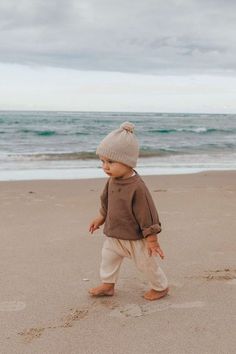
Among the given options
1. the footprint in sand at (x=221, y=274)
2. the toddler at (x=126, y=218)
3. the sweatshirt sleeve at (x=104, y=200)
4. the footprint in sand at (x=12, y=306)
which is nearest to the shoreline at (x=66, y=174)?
the footprint in sand at (x=221, y=274)

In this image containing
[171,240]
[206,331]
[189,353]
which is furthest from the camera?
[171,240]

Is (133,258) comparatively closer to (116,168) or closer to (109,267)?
(109,267)

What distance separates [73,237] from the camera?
4.57 meters

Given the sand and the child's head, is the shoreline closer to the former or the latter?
the sand

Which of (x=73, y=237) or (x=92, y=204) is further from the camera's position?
(x=92, y=204)

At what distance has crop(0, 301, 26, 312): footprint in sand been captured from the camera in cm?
291

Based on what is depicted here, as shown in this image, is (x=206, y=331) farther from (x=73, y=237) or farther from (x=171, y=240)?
(x=73, y=237)

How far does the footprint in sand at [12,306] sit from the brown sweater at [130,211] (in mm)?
700

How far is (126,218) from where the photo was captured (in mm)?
3025

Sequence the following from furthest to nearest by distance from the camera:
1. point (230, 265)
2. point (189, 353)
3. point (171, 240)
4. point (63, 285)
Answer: point (171, 240)
point (230, 265)
point (63, 285)
point (189, 353)

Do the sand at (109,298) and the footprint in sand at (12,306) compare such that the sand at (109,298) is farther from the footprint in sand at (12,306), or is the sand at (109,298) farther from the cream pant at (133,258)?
the cream pant at (133,258)

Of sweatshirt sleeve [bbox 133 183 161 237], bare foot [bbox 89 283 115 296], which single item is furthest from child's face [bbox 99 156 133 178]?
bare foot [bbox 89 283 115 296]

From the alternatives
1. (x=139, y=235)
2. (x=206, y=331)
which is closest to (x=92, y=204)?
(x=139, y=235)

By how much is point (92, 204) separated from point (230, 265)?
292 centimetres
